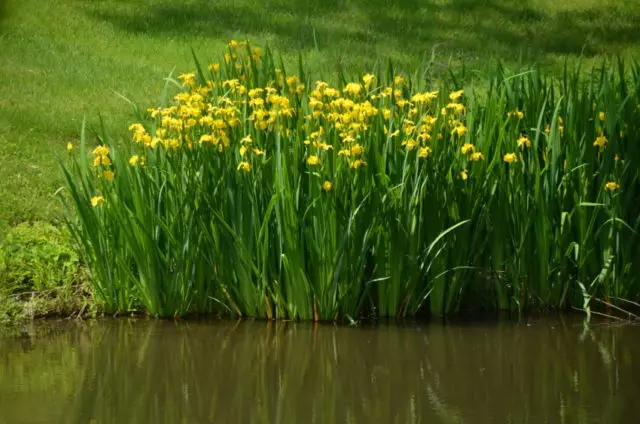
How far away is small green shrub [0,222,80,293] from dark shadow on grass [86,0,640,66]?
582 centimetres

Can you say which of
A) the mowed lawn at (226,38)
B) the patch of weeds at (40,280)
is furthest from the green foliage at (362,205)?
the mowed lawn at (226,38)

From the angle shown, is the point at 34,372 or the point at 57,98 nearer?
the point at 34,372

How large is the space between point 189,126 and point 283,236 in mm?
786

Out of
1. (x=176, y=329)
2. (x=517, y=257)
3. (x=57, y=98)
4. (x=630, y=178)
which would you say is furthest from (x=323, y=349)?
(x=57, y=98)

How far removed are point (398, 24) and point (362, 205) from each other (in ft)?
24.5

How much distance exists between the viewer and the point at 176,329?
595 cm

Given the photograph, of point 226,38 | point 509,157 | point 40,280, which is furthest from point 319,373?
point 226,38

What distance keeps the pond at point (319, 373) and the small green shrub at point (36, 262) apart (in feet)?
1.02

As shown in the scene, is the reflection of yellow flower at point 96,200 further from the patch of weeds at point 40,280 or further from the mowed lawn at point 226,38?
the mowed lawn at point 226,38

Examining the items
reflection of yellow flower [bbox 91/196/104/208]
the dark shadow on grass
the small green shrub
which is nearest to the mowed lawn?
the dark shadow on grass

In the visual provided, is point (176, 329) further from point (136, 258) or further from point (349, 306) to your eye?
point (349, 306)

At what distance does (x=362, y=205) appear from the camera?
5.78 m

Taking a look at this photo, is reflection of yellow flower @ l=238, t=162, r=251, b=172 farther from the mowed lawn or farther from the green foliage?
the mowed lawn

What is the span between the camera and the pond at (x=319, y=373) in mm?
4723
